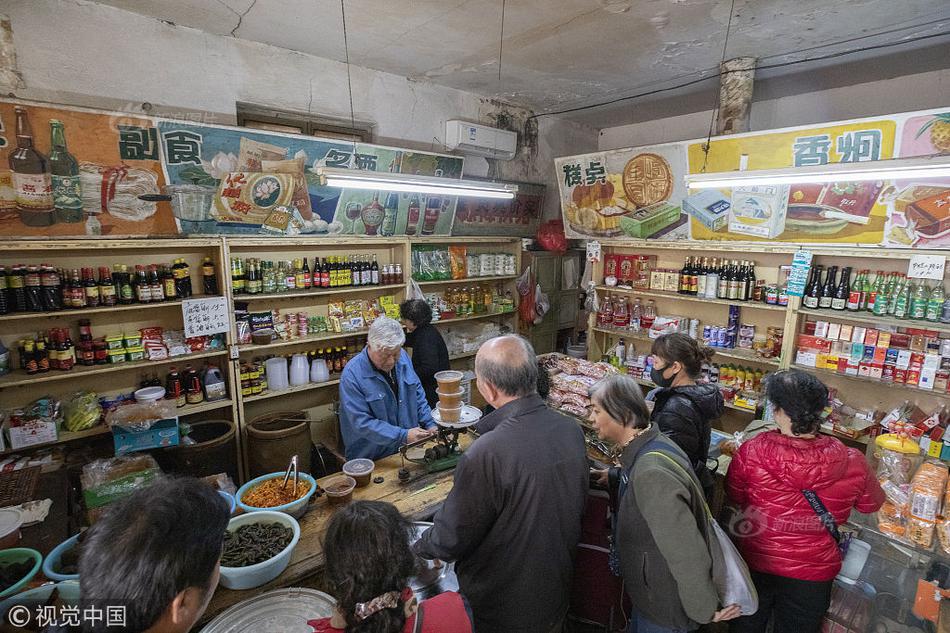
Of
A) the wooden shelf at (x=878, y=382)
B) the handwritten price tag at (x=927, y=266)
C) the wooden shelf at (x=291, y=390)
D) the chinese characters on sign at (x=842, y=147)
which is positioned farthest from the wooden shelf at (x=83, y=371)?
the handwritten price tag at (x=927, y=266)

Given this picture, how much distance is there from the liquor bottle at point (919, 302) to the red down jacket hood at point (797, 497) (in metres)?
2.01

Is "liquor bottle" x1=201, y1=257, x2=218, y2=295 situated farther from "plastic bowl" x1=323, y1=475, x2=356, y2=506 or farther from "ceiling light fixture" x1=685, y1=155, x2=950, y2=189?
"ceiling light fixture" x1=685, y1=155, x2=950, y2=189

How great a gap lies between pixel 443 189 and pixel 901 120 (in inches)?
124

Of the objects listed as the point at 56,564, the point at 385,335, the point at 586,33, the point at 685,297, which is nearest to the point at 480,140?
the point at 586,33

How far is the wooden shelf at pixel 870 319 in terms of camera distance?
3.37 metres

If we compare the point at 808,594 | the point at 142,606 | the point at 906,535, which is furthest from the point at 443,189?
the point at 906,535

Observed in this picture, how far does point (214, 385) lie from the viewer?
4.14 meters

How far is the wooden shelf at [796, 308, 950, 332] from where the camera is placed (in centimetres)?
337

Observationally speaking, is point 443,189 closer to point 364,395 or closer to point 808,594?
point 364,395

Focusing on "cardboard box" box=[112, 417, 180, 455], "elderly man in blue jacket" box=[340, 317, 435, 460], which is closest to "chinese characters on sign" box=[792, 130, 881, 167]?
"elderly man in blue jacket" box=[340, 317, 435, 460]

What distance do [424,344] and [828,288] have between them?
140 inches

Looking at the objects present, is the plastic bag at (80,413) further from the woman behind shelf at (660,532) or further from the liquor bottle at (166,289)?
the woman behind shelf at (660,532)

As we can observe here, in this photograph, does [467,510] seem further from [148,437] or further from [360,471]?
[148,437]

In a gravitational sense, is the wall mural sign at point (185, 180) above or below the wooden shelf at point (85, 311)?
above
